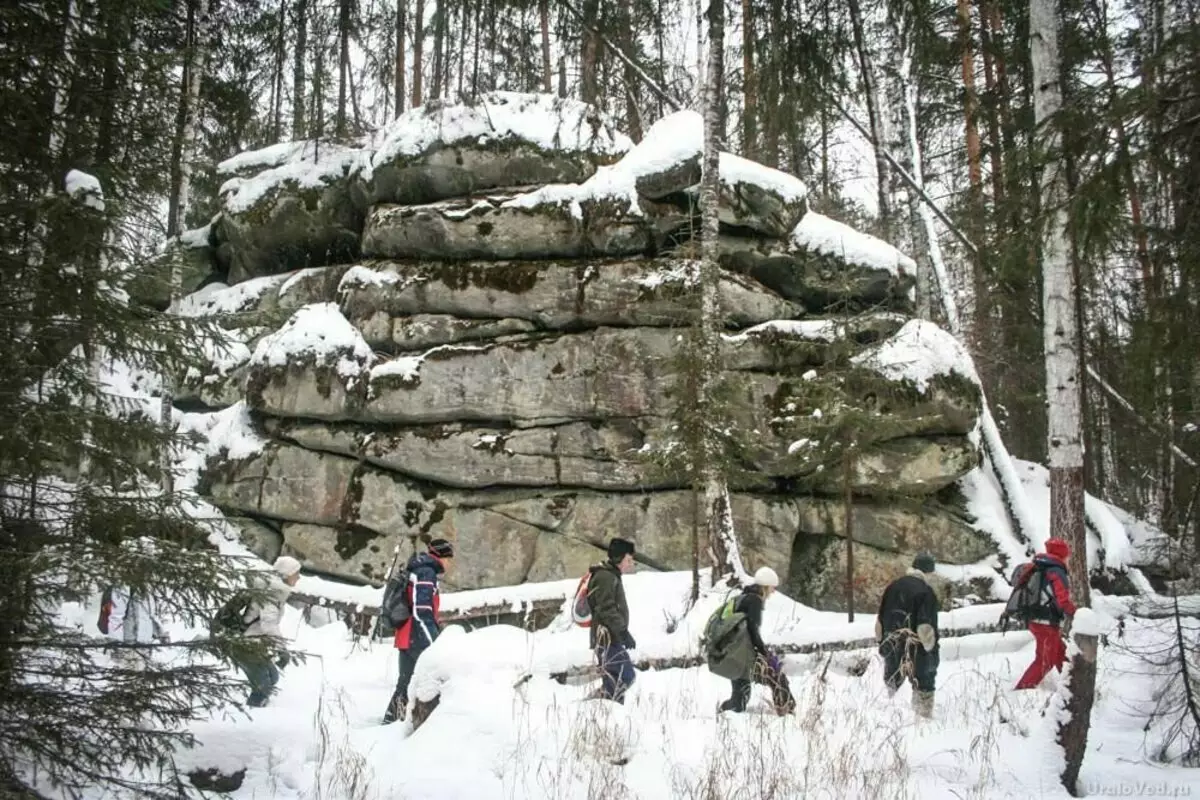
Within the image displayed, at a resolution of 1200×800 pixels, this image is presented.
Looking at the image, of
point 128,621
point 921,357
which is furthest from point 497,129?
point 128,621

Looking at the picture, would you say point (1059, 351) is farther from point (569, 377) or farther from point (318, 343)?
point (318, 343)

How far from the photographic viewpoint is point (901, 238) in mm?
21438

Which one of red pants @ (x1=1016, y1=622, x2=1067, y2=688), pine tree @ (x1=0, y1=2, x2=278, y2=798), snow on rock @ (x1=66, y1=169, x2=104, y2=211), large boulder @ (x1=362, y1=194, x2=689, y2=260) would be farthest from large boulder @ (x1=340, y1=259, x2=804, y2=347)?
snow on rock @ (x1=66, y1=169, x2=104, y2=211)

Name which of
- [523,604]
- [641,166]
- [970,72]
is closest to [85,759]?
[523,604]

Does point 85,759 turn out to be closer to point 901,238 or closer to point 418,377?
point 418,377

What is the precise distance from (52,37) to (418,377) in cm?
987

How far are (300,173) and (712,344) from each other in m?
11.0

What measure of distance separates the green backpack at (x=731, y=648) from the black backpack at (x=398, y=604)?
9.18 ft

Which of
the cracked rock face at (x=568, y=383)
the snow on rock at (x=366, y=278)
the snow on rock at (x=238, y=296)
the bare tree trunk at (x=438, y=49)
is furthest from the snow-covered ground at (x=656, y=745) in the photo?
the snow on rock at (x=238, y=296)

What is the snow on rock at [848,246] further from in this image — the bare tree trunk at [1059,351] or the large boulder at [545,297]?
the bare tree trunk at [1059,351]

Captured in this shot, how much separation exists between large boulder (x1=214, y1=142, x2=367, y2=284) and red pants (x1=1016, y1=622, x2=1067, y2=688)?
14.5 m

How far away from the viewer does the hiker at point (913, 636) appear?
7140 millimetres

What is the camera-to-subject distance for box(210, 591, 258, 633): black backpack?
477cm

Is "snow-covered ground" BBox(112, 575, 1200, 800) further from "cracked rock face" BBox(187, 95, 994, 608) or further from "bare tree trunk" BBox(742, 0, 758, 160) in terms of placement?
"bare tree trunk" BBox(742, 0, 758, 160)
